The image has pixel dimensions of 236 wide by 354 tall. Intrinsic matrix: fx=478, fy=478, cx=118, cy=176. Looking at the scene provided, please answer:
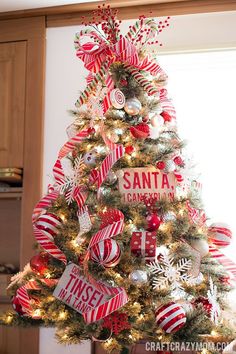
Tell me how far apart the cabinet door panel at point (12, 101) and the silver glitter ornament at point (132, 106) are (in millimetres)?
961

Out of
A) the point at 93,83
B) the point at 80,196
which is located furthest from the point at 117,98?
the point at 80,196

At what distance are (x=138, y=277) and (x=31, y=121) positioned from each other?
1373 mm

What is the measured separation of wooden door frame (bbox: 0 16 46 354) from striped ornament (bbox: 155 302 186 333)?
1134 mm

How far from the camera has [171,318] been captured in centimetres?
175

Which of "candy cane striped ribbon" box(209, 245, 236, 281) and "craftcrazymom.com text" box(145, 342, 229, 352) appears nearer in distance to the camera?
"craftcrazymom.com text" box(145, 342, 229, 352)

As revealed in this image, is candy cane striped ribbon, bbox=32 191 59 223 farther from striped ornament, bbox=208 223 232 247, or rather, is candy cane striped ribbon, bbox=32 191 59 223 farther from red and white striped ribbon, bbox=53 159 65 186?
striped ornament, bbox=208 223 232 247

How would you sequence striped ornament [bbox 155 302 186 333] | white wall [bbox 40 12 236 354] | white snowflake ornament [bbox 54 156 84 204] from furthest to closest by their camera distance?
white wall [bbox 40 12 236 354] < white snowflake ornament [bbox 54 156 84 204] < striped ornament [bbox 155 302 186 333]

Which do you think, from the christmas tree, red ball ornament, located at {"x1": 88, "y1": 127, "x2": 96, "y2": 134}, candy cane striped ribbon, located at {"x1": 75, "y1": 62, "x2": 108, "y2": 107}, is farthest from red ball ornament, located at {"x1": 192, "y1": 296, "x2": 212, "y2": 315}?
candy cane striped ribbon, located at {"x1": 75, "y1": 62, "x2": 108, "y2": 107}

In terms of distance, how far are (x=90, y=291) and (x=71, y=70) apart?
4.88 feet

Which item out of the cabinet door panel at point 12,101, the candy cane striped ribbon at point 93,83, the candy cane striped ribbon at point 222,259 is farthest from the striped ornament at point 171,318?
the cabinet door panel at point 12,101

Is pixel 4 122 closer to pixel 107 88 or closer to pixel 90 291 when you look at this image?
pixel 107 88

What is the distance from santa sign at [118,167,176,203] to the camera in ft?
6.66

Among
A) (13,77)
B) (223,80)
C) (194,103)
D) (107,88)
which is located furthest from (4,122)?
(223,80)

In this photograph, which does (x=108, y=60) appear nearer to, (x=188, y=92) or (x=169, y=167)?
(x=169, y=167)
